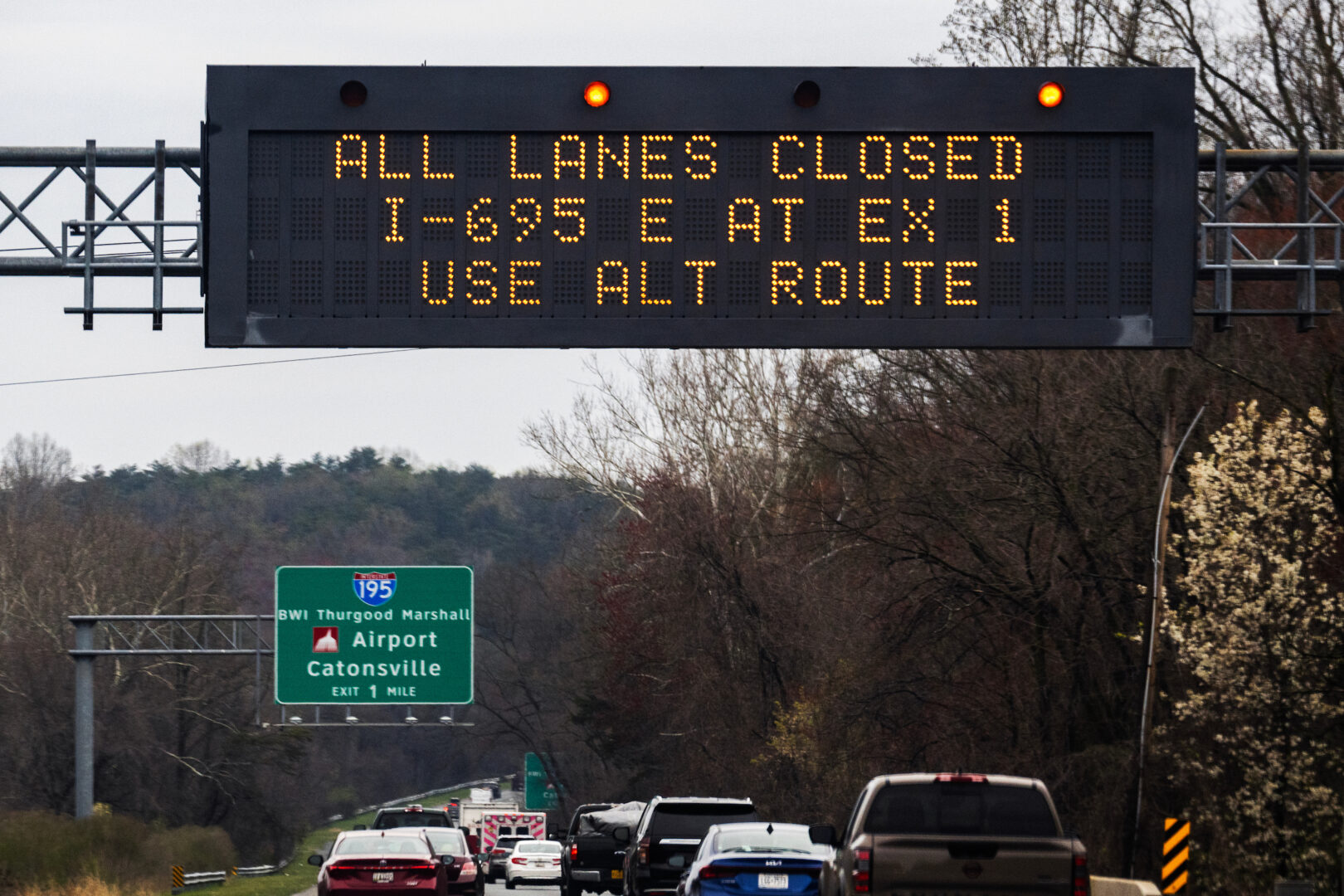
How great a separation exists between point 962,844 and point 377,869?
13225 mm

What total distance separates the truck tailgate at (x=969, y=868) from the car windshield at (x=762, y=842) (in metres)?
4.58

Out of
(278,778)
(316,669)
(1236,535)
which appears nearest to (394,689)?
(316,669)

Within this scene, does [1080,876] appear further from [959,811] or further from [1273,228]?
[1273,228]

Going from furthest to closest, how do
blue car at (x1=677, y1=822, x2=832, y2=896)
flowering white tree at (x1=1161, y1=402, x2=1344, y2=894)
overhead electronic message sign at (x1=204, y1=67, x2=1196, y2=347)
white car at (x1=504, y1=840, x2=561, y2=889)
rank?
white car at (x1=504, y1=840, x2=561, y2=889) → flowering white tree at (x1=1161, y1=402, x2=1344, y2=894) → blue car at (x1=677, y1=822, x2=832, y2=896) → overhead electronic message sign at (x1=204, y1=67, x2=1196, y2=347)

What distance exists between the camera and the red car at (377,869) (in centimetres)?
2641

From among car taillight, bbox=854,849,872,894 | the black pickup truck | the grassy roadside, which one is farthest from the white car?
car taillight, bbox=854,849,872,894

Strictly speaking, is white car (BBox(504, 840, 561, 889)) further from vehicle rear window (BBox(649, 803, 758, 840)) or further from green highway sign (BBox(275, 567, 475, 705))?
vehicle rear window (BBox(649, 803, 758, 840))

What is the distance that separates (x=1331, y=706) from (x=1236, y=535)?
101 inches

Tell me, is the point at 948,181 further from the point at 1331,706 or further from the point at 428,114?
the point at 1331,706

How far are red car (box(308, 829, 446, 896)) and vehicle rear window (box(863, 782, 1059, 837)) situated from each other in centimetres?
1201

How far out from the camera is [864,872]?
1505 cm

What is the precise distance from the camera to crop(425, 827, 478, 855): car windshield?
32.8 metres

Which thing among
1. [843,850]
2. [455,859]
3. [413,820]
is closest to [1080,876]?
[843,850]

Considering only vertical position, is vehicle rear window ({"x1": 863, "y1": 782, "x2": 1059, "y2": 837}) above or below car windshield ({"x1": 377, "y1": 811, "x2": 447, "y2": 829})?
above
